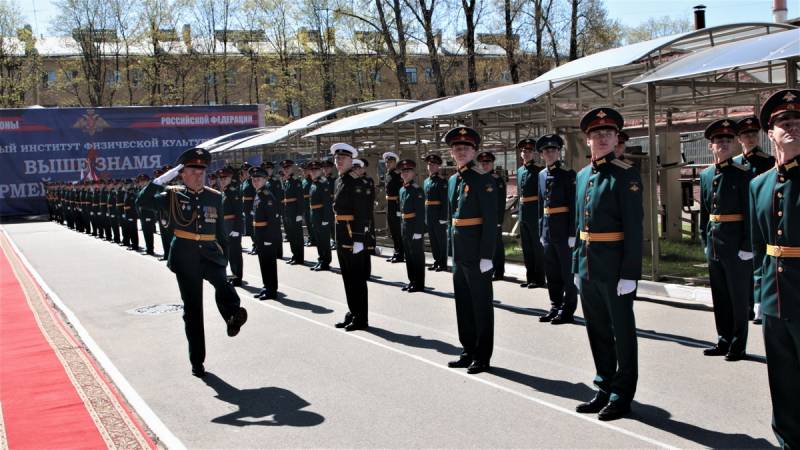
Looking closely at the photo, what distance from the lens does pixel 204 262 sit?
7215mm

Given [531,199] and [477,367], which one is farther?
[531,199]

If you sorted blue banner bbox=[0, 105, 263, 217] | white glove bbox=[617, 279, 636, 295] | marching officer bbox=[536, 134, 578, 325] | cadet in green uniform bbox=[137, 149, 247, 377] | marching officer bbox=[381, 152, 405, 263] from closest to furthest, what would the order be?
white glove bbox=[617, 279, 636, 295] < cadet in green uniform bbox=[137, 149, 247, 377] < marching officer bbox=[536, 134, 578, 325] < marching officer bbox=[381, 152, 405, 263] < blue banner bbox=[0, 105, 263, 217]

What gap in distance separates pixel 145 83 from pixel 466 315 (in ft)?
165

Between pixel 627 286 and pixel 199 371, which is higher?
pixel 627 286

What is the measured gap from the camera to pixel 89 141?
36.7 m

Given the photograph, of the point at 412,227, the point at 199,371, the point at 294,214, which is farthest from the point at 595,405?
the point at 294,214

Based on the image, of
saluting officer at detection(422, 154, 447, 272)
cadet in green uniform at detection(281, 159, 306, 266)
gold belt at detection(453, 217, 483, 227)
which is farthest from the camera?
cadet in green uniform at detection(281, 159, 306, 266)

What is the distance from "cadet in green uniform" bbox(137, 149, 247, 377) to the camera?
7.06 meters

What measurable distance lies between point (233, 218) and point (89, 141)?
1014 inches

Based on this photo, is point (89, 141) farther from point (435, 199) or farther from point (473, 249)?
point (473, 249)

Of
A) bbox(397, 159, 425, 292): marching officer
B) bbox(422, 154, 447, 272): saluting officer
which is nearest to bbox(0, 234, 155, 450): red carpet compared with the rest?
bbox(397, 159, 425, 292): marching officer

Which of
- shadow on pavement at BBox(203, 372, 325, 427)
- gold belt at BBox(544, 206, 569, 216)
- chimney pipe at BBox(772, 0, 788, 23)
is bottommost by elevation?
shadow on pavement at BBox(203, 372, 325, 427)

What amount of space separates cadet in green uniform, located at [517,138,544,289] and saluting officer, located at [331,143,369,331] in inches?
98.2

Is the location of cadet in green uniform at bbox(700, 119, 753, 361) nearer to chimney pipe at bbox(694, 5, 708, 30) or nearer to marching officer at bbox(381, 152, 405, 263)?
marching officer at bbox(381, 152, 405, 263)
